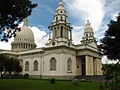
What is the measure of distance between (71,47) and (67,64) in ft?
15.8

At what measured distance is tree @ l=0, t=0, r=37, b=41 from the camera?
17.1 m

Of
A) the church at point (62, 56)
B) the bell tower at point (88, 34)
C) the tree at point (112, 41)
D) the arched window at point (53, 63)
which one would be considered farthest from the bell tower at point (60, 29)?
the tree at point (112, 41)

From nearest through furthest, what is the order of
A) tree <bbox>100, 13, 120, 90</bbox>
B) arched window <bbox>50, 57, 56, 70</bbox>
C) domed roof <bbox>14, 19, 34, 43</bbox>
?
tree <bbox>100, 13, 120, 90</bbox>
arched window <bbox>50, 57, 56, 70</bbox>
domed roof <bbox>14, 19, 34, 43</bbox>

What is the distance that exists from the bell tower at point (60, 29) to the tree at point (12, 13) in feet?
95.2

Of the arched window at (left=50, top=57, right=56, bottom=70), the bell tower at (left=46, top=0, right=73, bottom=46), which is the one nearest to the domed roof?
the bell tower at (left=46, top=0, right=73, bottom=46)

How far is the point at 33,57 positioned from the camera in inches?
2333

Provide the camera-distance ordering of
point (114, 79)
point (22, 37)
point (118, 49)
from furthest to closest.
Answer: point (22, 37), point (118, 49), point (114, 79)

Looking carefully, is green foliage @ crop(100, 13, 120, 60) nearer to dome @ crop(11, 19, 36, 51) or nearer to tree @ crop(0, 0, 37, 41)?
tree @ crop(0, 0, 37, 41)

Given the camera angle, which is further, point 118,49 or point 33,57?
point 33,57

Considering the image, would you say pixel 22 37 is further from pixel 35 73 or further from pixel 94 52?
pixel 94 52

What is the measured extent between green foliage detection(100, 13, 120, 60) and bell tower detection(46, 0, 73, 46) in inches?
840

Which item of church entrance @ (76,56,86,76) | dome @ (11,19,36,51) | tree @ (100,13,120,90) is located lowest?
church entrance @ (76,56,86,76)

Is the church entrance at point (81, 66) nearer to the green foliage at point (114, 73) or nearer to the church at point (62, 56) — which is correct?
the church at point (62, 56)

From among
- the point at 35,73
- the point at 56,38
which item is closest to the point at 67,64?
the point at 56,38
